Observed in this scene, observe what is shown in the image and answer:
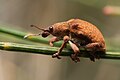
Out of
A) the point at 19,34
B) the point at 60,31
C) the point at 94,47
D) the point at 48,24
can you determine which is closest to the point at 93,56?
the point at 94,47

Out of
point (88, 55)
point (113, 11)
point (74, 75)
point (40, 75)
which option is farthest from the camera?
point (74, 75)

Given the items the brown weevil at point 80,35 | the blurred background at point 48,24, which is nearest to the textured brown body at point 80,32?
the brown weevil at point 80,35

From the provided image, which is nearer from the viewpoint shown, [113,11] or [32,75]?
[113,11]

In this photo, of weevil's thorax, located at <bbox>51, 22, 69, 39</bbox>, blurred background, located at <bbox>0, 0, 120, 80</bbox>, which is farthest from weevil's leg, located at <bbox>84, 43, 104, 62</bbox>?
blurred background, located at <bbox>0, 0, 120, 80</bbox>

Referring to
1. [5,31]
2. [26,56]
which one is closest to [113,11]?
[5,31]

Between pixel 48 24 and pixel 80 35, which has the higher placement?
pixel 48 24

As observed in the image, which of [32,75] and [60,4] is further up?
[60,4]

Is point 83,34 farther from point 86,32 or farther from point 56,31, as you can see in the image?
point 56,31

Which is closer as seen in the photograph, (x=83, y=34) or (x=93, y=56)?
(x=93, y=56)

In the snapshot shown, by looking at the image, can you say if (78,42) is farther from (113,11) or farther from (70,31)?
(113,11)
